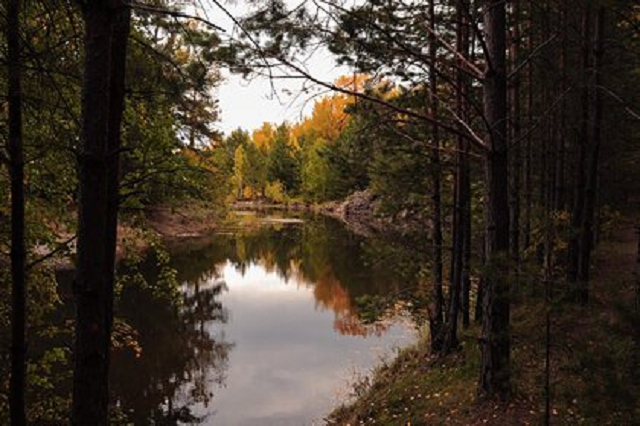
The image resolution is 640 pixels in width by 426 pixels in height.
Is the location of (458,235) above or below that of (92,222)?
below

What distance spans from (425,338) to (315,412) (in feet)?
12.1

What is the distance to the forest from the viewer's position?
390cm

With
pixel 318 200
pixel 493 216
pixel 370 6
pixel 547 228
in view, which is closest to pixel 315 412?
pixel 493 216

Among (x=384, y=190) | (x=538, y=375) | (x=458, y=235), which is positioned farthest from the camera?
(x=384, y=190)

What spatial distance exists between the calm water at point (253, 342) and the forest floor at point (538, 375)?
189 cm

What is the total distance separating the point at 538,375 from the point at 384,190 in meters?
6.40

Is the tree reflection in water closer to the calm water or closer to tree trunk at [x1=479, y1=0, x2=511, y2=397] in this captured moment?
the calm water

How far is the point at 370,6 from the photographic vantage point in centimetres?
820

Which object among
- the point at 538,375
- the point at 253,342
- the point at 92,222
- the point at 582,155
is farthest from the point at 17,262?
the point at 253,342

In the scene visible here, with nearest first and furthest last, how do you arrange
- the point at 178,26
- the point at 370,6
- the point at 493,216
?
1. the point at 178,26
2. the point at 493,216
3. the point at 370,6

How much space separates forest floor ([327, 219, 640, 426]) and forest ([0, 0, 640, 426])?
0.03 meters

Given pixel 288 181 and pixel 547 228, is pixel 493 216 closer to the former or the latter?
pixel 547 228

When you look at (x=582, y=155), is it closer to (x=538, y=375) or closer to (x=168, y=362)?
(x=538, y=375)

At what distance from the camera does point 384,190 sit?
496 inches
